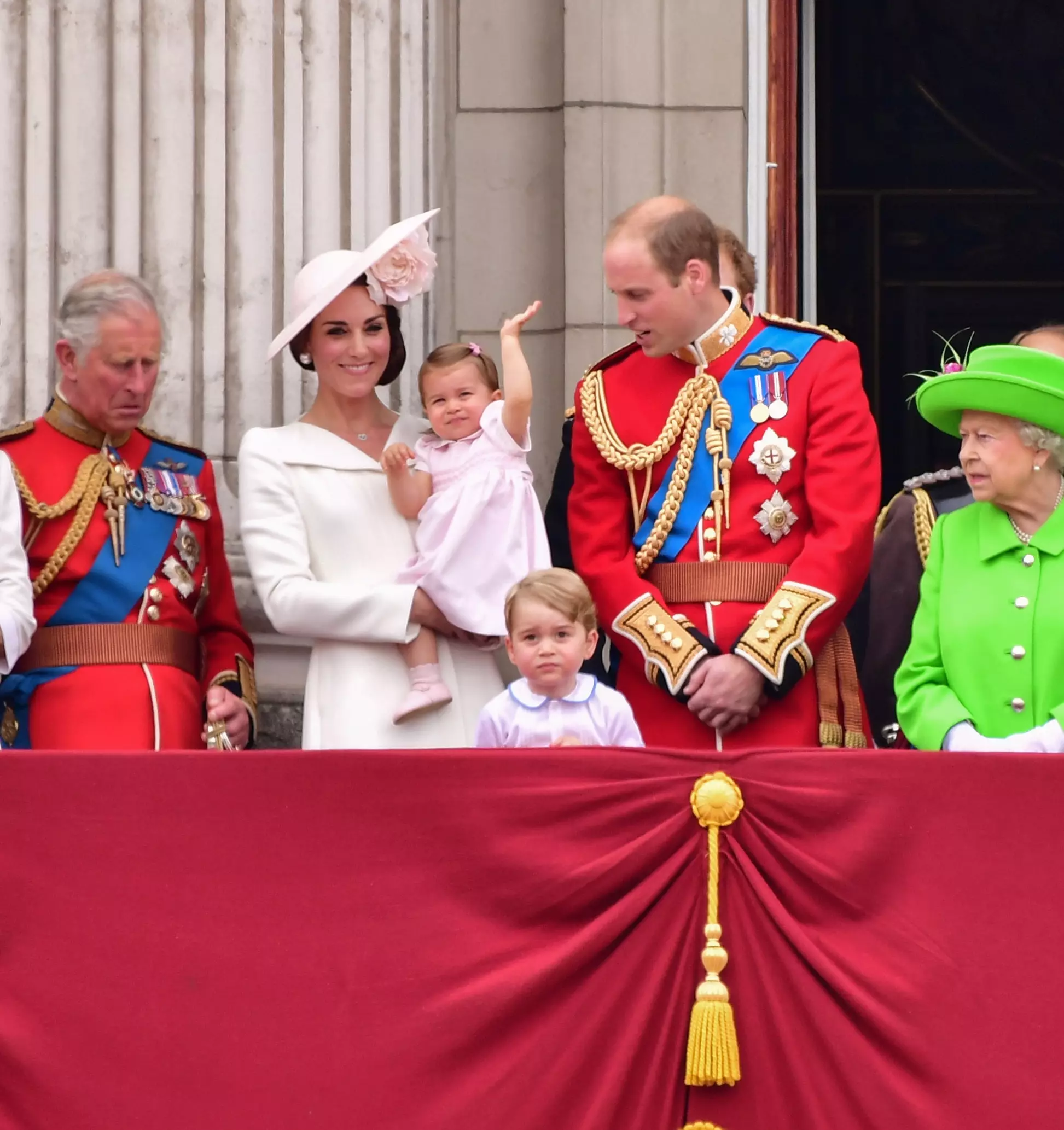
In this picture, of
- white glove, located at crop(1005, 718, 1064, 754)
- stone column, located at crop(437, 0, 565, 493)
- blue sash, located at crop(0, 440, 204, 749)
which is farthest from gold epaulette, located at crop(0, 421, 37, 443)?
white glove, located at crop(1005, 718, 1064, 754)

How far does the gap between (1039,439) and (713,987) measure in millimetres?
1249

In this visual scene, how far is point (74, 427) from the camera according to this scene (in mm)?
5102

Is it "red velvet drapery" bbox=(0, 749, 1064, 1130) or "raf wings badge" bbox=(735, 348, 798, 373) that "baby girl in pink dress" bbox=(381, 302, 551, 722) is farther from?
"red velvet drapery" bbox=(0, 749, 1064, 1130)

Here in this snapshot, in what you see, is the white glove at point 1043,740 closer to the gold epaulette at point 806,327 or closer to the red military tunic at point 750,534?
the red military tunic at point 750,534

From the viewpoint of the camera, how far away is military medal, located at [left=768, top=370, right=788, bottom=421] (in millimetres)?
5020

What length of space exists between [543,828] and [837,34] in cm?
472

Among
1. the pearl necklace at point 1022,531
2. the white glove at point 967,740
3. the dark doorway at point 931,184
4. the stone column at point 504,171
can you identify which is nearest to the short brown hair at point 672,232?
the pearl necklace at point 1022,531

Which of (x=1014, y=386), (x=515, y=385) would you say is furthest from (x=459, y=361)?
(x=1014, y=386)

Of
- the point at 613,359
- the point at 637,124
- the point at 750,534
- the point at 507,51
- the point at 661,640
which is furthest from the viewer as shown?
the point at 507,51

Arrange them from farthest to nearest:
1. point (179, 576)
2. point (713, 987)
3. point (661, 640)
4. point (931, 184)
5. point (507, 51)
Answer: point (931, 184)
point (507, 51)
point (179, 576)
point (661, 640)
point (713, 987)

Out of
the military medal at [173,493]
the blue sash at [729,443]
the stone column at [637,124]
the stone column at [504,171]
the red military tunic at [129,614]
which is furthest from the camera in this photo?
the stone column at [504,171]

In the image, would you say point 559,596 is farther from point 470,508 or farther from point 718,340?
point 718,340

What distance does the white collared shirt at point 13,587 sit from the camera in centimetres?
471

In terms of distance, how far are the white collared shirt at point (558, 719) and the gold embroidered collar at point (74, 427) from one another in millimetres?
963
